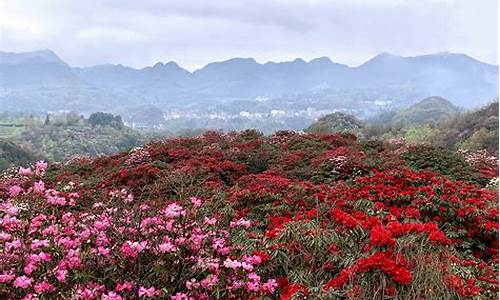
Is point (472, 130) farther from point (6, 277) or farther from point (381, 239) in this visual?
point (6, 277)

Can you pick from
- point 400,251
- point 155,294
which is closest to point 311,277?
point 400,251

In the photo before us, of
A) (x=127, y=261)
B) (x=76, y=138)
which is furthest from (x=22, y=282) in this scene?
(x=76, y=138)

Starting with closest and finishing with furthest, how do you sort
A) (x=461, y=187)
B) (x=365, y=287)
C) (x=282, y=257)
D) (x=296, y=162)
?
(x=365, y=287)
(x=282, y=257)
(x=461, y=187)
(x=296, y=162)

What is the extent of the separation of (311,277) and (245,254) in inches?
21.5

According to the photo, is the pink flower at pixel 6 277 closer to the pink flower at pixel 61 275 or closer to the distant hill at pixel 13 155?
the pink flower at pixel 61 275

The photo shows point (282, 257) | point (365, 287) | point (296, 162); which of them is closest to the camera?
point (365, 287)

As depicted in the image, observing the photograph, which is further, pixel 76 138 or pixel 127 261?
pixel 76 138

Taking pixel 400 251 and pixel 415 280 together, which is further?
pixel 400 251

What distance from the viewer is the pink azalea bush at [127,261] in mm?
3541

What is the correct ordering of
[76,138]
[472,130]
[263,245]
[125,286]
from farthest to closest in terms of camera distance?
[76,138], [472,130], [263,245], [125,286]

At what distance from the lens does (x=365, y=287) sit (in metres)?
3.89

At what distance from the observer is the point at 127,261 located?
3.80 metres

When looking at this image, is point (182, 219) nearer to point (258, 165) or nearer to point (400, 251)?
point (400, 251)

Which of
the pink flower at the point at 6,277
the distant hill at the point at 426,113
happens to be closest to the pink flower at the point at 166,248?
the pink flower at the point at 6,277
